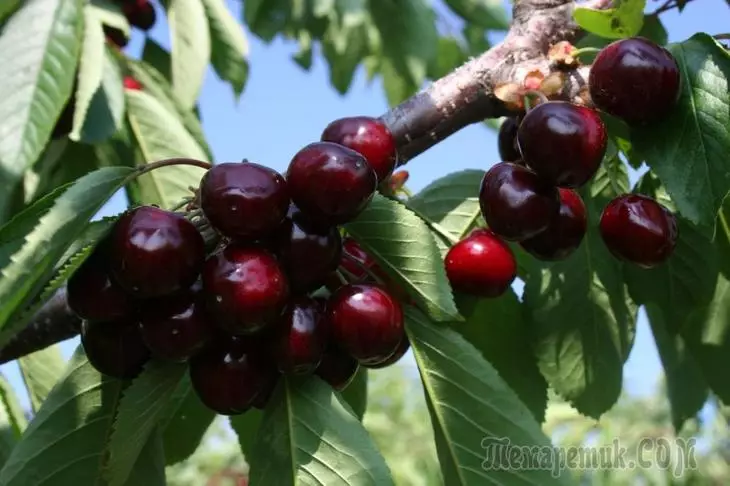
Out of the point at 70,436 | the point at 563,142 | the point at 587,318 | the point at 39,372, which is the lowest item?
the point at 39,372

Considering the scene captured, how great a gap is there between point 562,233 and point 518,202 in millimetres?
112

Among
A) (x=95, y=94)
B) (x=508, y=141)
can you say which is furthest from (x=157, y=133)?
(x=508, y=141)

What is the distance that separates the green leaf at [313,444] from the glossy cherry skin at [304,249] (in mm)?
130

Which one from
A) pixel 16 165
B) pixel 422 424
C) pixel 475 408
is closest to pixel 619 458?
pixel 475 408

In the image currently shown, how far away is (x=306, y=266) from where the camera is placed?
92cm

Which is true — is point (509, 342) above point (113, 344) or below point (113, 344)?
below

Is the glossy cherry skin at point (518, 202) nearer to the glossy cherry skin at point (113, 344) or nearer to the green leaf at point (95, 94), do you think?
the glossy cherry skin at point (113, 344)

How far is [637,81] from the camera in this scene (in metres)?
0.93

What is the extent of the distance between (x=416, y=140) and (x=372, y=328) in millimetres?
382

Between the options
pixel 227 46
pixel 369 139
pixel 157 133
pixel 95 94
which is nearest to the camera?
pixel 369 139

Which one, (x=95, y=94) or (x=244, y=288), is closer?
(x=244, y=288)

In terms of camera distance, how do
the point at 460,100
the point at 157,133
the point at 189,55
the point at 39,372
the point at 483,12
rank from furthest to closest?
the point at 483,12, the point at 189,55, the point at 157,133, the point at 39,372, the point at 460,100

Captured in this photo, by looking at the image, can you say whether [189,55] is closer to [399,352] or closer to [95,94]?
[95,94]

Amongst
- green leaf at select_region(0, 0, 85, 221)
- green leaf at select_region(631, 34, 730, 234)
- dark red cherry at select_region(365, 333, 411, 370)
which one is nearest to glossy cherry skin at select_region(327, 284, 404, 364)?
dark red cherry at select_region(365, 333, 411, 370)
